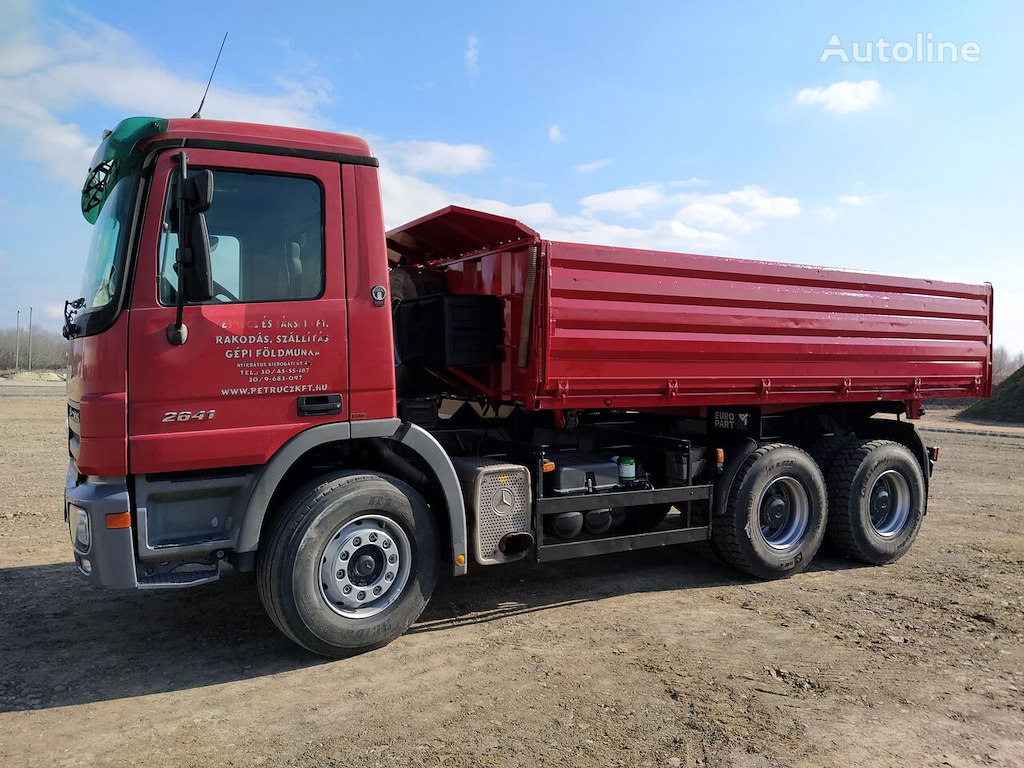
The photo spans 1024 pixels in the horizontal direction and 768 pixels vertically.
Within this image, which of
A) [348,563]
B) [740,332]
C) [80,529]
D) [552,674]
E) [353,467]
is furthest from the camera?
[740,332]

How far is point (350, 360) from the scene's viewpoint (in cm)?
439

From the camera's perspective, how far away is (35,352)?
76000 millimetres

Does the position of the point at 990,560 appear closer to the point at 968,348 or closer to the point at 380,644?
the point at 968,348

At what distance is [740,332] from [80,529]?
15.8 ft

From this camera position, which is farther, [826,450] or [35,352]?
[35,352]

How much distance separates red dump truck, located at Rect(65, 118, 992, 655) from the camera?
3.96 meters

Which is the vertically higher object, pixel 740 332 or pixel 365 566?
pixel 740 332

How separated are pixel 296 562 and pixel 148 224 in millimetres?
2036

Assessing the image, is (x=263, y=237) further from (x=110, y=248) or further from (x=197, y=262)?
(x=110, y=248)

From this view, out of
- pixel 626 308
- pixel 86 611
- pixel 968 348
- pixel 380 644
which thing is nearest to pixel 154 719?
pixel 380 644

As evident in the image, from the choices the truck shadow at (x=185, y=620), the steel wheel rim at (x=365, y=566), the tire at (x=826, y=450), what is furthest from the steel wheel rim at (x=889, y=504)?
the steel wheel rim at (x=365, y=566)

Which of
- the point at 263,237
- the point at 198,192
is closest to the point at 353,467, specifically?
the point at 263,237

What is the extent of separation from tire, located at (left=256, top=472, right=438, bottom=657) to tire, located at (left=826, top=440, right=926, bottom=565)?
13.4ft

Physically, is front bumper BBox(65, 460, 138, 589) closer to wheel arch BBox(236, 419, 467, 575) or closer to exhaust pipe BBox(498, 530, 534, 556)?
wheel arch BBox(236, 419, 467, 575)
